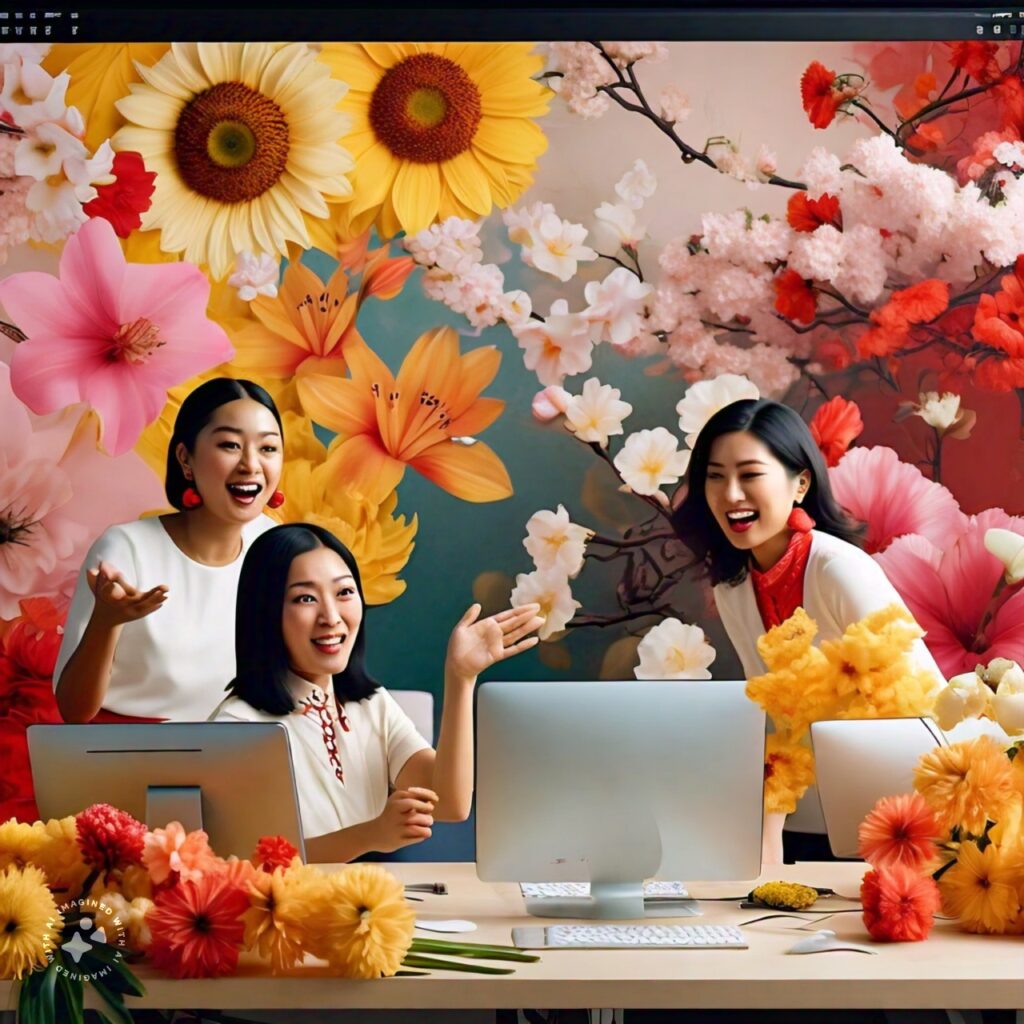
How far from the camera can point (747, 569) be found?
12.1 feet

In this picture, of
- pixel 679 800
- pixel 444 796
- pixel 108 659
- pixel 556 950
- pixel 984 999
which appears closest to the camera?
pixel 984 999

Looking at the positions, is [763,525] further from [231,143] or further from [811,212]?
[231,143]

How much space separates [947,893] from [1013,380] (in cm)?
201

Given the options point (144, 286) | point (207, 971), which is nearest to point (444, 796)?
point (207, 971)

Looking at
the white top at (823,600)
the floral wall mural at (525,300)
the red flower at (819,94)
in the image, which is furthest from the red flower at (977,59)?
the white top at (823,600)

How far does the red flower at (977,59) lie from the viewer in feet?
12.2

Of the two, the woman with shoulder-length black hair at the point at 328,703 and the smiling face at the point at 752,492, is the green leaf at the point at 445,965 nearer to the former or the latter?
the woman with shoulder-length black hair at the point at 328,703

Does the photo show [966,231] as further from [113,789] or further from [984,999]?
[113,789]

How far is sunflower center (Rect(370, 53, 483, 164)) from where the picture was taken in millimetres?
3703

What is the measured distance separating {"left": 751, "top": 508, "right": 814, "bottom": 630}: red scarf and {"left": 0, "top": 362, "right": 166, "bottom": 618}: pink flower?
1680mm

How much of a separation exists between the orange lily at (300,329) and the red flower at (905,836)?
210 centimetres

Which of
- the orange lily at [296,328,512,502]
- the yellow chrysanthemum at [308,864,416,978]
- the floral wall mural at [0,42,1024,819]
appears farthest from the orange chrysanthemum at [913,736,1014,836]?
the orange lily at [296,328,512,502]

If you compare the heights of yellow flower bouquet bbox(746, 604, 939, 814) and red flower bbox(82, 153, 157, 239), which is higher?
red flower bbox(82, 153, 157, 239)

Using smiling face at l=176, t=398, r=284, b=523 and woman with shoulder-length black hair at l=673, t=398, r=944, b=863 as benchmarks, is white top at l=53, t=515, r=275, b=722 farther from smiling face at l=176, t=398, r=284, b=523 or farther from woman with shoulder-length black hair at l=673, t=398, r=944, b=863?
woman with shoulder-length black hair at l=673, t=398, r=944, b=863
